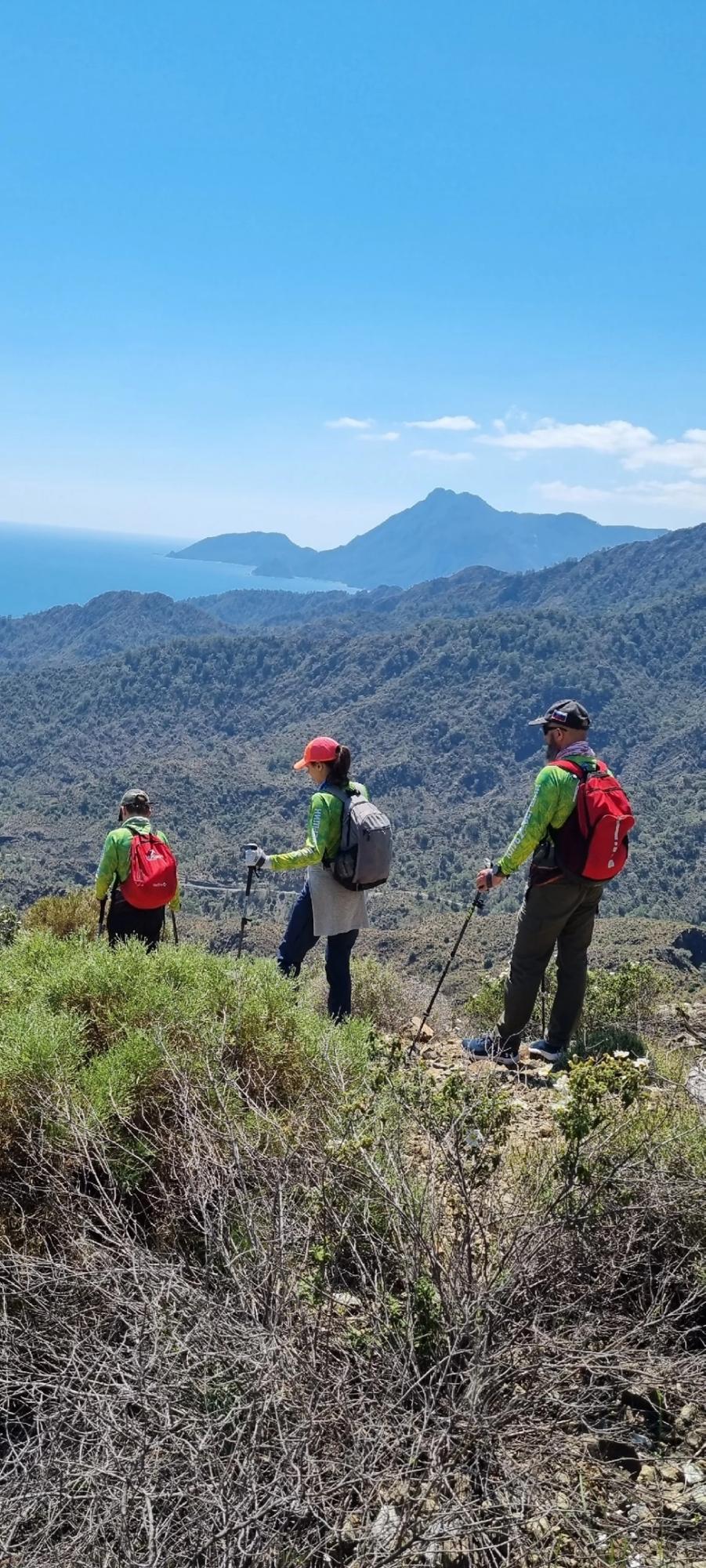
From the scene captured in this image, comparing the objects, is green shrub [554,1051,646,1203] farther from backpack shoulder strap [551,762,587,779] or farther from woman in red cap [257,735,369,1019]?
woman in red cap [257,735,369,1019]

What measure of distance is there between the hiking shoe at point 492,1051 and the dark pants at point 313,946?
748 millimetres

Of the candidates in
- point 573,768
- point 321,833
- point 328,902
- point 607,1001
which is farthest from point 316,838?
point 607,1001

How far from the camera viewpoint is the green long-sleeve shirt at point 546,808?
4.47 m

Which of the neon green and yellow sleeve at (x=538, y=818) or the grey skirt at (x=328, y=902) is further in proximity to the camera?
the grey skirt at (x=328, y=902)

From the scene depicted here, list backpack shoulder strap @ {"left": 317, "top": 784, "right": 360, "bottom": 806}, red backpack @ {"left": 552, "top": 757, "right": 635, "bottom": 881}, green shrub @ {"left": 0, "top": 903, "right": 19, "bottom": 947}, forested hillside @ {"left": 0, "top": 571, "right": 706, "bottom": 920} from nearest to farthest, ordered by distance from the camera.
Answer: red backpack @ {"left": 552, "top": 757, "right": 635, "bottom": 881} → backpack shoulder strap @ {"left": 317, "top": 784, "right": 360, "bottom": 806} → green shrub @ {"left": 0, "top": 903, "right": 19, "bottom": 947} → forested hillside @ {"left": 0, "top": 571, "right": 706, "bottom": 920}

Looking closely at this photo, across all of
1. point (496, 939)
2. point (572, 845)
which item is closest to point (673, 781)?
point (496, 939)

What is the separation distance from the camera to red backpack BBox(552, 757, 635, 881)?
4445 mm

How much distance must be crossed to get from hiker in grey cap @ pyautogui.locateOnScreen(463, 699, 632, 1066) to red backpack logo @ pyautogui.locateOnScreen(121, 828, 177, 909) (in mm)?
1910

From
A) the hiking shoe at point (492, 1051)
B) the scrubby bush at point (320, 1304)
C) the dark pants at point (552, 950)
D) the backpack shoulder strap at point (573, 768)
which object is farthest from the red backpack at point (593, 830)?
the scrubby bush at point (320, 1304)

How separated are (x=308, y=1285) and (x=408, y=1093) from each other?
31.0 inches

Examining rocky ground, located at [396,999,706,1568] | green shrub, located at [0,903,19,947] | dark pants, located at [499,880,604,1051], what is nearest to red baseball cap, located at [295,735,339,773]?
dark pants, located at [499,880,604,1051]

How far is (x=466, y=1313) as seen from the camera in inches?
78.6

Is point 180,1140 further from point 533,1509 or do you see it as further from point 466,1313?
point 533,1509

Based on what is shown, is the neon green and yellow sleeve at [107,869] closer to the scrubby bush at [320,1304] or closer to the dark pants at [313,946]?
the dark pants at [313,946]
